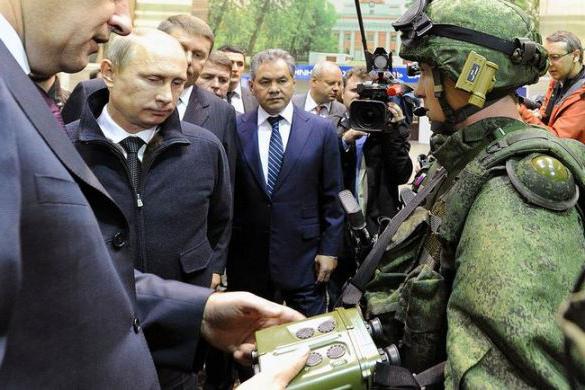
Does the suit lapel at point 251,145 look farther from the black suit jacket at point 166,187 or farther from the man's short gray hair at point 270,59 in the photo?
the black suit jacket at point 166,187

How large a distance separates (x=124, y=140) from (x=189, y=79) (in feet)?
A: 4.32

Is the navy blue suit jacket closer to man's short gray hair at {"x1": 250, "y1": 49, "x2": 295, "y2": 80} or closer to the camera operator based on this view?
the camera operator

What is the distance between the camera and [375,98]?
3.21m

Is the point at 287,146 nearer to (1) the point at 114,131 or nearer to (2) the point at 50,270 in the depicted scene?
(1) the point at 114,131

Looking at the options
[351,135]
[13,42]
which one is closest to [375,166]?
[351,135]

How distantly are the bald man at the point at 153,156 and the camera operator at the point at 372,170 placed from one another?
147 centimetres

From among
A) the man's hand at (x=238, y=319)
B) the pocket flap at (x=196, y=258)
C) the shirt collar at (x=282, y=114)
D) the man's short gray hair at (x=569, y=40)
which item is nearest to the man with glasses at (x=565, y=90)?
the man's short gray hair at (x=569, y=40)

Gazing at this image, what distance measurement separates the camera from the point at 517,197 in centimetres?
146

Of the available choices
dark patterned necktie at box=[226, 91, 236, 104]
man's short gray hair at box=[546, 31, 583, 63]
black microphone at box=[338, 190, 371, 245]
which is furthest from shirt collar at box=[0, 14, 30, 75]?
man's short gray hair at box=[546, 31, 583, 63]

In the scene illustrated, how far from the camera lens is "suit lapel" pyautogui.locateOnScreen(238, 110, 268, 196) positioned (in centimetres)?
353

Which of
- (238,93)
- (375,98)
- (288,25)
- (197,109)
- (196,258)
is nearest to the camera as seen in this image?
(196,258)

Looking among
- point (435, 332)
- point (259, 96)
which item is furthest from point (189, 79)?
point (435, 332)

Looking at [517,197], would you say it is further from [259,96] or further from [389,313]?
[259,96]

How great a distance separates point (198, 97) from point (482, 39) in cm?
218
